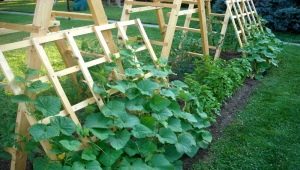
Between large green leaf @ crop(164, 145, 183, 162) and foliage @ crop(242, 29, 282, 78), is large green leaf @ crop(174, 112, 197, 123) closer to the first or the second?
large green leaf @ crop(164, 145, 183, 162)

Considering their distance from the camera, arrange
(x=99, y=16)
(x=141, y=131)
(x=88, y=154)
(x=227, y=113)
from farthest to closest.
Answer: (x=227, y=113) < (x=99, y=16) < (x=141, y=131) < (x=88, y=154)

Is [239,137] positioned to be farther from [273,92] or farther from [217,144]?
[273,92]

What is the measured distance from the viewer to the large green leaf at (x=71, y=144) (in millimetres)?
2612

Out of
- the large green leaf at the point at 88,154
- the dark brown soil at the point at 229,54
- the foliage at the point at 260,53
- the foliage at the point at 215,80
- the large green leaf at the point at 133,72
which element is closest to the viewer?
the large green leaf at the point at 88,154

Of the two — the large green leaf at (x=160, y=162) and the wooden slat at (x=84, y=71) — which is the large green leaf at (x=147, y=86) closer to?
the wooden slat at (x=84, y=71)

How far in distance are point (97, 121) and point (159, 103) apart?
63 cm

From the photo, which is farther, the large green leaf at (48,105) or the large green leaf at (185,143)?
the large green leaf at (185,143)

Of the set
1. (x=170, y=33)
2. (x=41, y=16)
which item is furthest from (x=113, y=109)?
(x=170, y=33)

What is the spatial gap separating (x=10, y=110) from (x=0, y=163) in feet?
1.96

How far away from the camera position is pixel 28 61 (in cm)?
304

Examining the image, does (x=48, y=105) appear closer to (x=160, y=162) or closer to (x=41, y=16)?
(x=41, y=16)

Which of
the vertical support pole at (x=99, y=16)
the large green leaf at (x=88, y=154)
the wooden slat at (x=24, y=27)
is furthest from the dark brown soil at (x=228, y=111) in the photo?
the wooden slat at (x=24, y=27)

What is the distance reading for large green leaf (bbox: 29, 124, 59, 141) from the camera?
102 inches

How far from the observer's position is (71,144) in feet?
8.75
